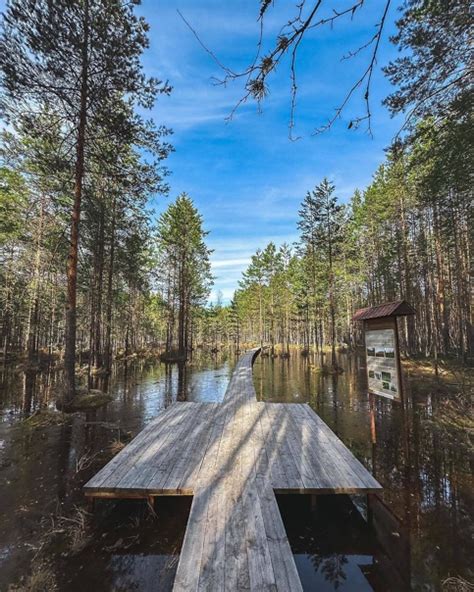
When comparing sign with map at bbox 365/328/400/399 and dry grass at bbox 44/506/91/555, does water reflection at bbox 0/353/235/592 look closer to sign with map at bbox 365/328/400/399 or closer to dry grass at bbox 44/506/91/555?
dry grass at bbox 44/506/91/555

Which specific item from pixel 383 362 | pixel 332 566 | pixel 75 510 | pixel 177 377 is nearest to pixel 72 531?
pixel 75 510

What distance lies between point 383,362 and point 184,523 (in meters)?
4.99

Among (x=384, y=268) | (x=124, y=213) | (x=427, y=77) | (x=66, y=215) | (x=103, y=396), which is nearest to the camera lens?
(x=427, y=77)

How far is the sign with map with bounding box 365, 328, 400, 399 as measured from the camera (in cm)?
575

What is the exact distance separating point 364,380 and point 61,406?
48.0 feet

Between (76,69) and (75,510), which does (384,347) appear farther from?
(76,69)

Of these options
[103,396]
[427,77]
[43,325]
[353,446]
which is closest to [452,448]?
[353,446]

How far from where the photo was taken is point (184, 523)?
383 cm

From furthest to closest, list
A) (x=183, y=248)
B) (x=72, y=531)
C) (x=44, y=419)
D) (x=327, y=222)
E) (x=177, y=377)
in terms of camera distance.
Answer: (x=183, y=248) < (x=327, y=222) < (x=177, y=377) < (x=44, y=419) < (x=72, y=531)

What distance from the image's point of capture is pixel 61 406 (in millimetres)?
9133

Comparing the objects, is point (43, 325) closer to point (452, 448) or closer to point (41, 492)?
point (41, 492)

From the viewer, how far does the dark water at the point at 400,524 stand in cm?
297

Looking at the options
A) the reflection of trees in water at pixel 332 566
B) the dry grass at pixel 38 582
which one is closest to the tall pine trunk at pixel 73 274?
the dry grass at pixel 38 582

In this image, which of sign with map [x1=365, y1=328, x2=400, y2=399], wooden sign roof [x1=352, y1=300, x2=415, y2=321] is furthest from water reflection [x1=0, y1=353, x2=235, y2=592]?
wooden sign roof [x1=352, y1=300, x2=415, y2=321]
